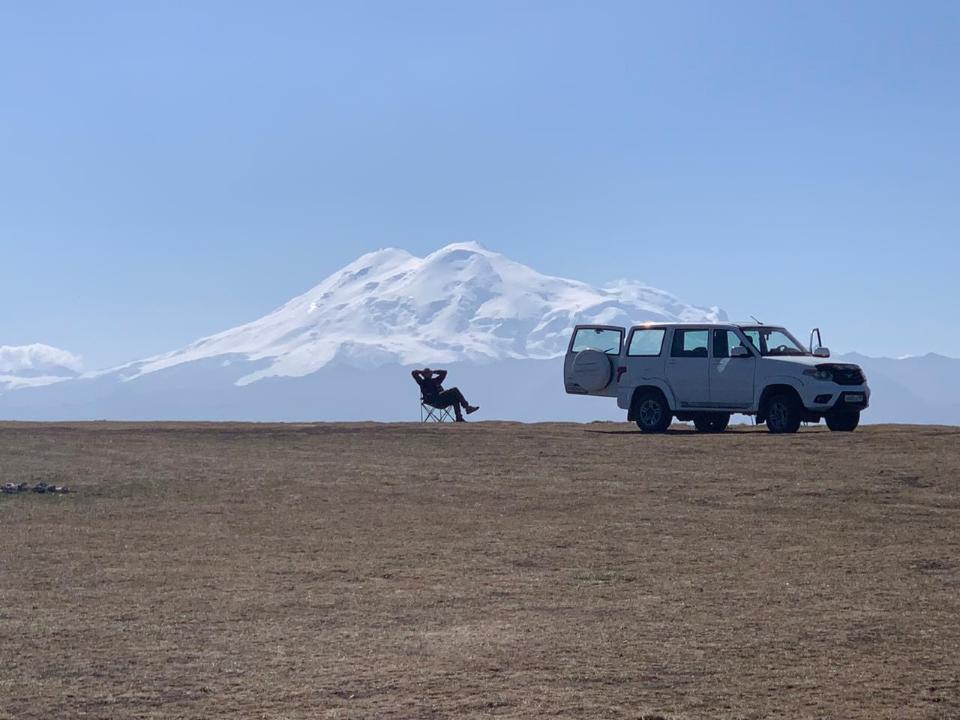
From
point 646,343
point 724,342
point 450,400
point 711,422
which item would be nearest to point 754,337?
point 724,342

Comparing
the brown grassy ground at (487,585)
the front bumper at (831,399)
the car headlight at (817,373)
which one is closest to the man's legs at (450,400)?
the front bumper at (831,399)

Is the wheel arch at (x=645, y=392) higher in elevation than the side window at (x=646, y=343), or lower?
lower

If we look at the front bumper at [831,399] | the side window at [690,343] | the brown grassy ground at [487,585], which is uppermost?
the side window at [690,343]

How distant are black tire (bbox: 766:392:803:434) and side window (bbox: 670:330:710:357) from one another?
64.5 inches

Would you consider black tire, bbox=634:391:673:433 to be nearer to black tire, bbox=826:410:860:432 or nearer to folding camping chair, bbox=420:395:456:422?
black tire, bbox=826:410:860:432

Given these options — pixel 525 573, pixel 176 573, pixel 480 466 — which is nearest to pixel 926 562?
pixel 525 573

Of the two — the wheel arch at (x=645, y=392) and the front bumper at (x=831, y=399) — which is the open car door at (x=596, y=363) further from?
the front bumper at (x=831, y=399)

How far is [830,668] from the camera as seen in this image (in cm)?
907

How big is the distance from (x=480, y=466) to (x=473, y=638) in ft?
36.4

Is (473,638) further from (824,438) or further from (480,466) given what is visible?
(824,438)

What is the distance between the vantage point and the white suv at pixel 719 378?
25.5 m

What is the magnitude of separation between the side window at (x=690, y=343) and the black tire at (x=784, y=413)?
64.5 inches

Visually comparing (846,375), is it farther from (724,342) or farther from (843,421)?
(724,342)

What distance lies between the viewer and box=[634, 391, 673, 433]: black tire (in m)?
27.3
